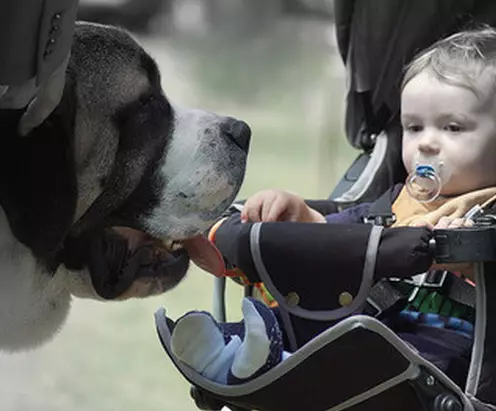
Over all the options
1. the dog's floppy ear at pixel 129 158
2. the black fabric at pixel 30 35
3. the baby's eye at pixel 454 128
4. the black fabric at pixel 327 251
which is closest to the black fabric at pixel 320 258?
the black fabric at pixel 327 251

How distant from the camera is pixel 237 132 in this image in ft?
6.02

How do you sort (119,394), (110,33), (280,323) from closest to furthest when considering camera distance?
(110,33), (280,323), (119,394)

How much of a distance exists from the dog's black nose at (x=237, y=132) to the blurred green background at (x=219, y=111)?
0.99 feet

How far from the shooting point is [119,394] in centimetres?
303

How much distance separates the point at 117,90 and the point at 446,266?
0.66m

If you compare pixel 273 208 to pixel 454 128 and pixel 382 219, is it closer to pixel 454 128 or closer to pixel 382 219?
pixel 382 219

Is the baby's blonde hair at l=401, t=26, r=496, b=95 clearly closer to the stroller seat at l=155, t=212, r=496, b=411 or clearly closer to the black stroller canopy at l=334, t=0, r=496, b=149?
the black stroller canopy at l=334, t=0, r=496, b=149

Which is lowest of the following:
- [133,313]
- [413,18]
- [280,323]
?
[133,313]

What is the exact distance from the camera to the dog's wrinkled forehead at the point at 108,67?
1646 millimetres

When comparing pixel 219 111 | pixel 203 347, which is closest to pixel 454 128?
pixel 203 347

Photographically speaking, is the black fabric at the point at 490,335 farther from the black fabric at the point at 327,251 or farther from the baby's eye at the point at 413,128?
the baby's eye at the point at 413,128

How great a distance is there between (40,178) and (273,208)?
651 mm

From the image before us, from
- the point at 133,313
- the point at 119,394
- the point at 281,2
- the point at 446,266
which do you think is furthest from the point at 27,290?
the point at 281,2

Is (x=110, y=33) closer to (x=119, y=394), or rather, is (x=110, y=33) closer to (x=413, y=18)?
(x=413, y=18)
